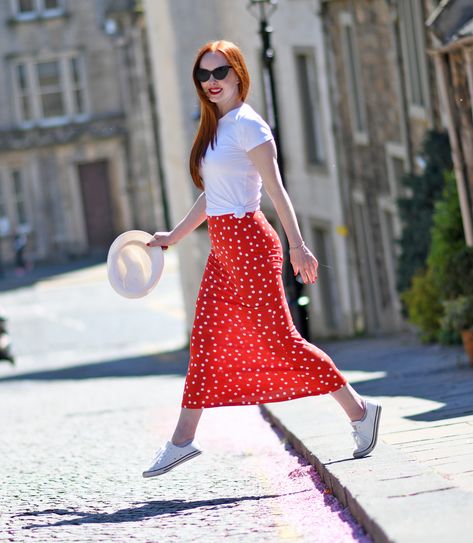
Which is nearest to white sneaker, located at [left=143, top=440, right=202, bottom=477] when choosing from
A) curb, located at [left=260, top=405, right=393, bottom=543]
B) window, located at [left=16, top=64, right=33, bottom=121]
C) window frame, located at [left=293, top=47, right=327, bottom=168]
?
curb, located at [left=260, top=405, right=393, bottom=543]

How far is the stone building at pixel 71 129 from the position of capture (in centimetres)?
4984

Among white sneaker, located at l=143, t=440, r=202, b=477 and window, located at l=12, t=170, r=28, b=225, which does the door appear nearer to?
window, located at l=12, t=170, r=28, b=225

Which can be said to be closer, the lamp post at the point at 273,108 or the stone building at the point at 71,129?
the lamp post at the point at 273,108

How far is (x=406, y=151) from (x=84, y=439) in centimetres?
1001

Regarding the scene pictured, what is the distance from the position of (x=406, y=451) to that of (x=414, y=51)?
12.1 metres

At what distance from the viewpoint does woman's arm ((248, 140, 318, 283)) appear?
645cm

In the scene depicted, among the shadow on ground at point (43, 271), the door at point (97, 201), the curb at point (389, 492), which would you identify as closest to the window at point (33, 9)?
the door at point (97, 201)

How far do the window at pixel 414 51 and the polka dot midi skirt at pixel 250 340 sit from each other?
1129 cm

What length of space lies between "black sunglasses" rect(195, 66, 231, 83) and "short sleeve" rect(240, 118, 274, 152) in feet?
0.80

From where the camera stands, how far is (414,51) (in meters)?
18.2

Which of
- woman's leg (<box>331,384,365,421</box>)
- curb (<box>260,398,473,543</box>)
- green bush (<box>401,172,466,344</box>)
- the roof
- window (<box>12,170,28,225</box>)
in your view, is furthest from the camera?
window (<box>12,170,28,225</box>)

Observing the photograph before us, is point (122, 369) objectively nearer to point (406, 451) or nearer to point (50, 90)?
point (406, 451)

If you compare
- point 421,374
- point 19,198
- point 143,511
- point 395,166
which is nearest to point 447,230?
point 421,374

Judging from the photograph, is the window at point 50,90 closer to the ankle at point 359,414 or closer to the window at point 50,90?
the window at point 50,90
